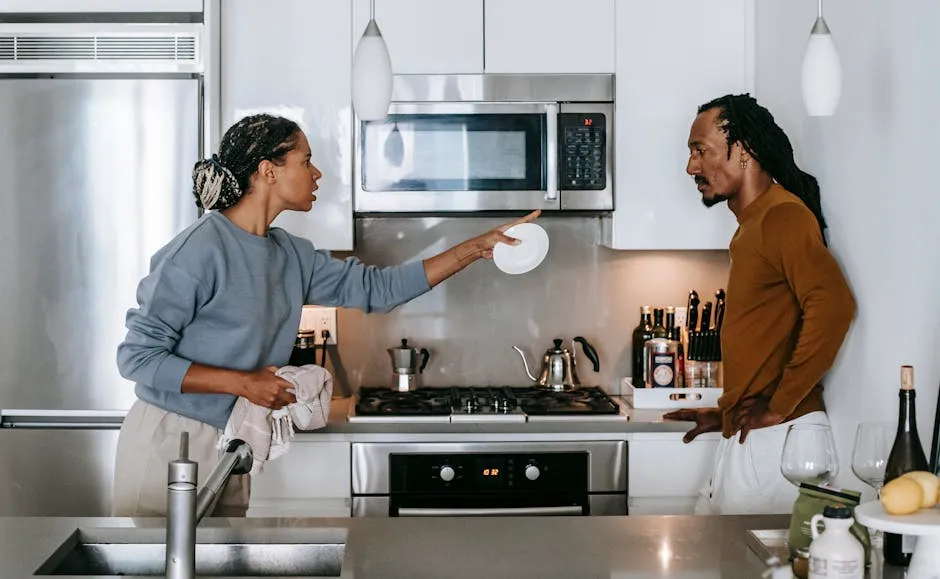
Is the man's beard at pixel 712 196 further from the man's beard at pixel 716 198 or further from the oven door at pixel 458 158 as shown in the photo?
the oven door at pixel 458 158

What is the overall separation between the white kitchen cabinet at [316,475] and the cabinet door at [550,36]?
1.26 meters

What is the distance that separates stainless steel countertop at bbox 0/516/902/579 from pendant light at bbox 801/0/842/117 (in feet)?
2.65

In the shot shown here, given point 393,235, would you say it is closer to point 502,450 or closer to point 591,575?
point 502,450

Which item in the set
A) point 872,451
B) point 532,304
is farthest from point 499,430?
point 872,451

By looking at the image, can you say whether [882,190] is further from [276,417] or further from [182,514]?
[182,514]

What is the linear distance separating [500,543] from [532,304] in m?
1.91

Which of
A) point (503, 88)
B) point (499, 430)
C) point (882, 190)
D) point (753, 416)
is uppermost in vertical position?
point (503, 88)

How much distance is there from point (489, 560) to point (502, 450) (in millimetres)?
1344

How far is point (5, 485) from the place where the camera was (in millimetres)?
3215

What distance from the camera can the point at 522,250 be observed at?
2967 mm

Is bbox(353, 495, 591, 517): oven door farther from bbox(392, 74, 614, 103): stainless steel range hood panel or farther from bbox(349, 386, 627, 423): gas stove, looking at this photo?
bbox(392, 74, 614, 103): stainless steel range hood panel

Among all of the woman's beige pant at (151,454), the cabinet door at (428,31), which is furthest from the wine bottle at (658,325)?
the woman's beige pant at (151,454)

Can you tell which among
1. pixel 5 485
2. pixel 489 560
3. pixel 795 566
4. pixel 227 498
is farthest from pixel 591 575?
pixel 5 485

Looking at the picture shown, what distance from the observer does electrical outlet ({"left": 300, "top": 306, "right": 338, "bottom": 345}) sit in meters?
3.76
